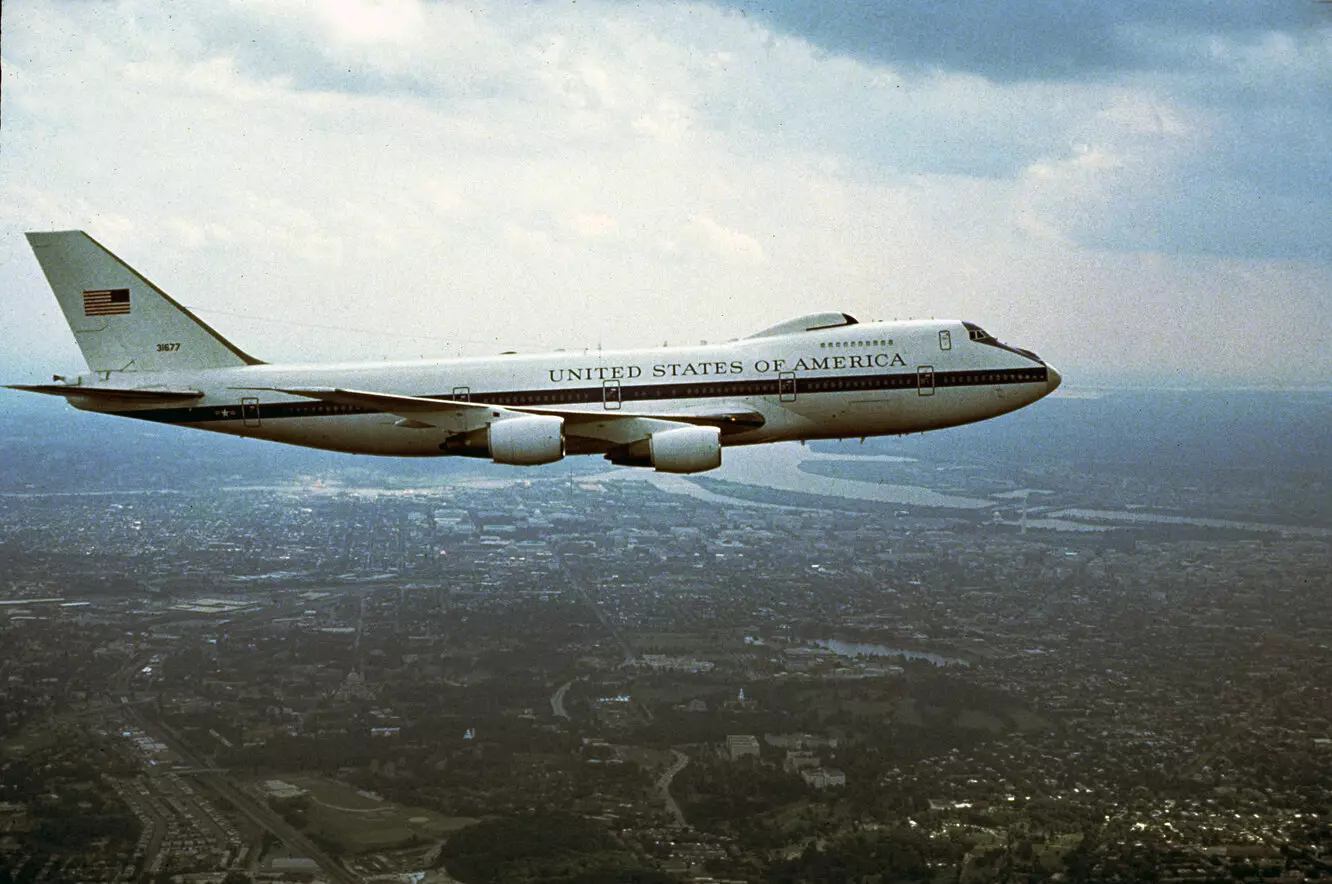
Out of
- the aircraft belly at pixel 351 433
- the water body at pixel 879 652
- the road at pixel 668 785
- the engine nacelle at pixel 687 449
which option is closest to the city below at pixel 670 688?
the road at pixel 668 785

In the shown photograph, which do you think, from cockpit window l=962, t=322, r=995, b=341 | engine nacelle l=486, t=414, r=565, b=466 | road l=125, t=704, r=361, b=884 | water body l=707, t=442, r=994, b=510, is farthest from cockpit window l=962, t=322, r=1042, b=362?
water body l=707, t=442, r=994, b=510

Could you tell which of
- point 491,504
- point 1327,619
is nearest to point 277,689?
point 491,504

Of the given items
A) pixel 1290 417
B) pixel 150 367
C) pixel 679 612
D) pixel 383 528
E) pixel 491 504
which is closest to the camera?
pixel 150 367

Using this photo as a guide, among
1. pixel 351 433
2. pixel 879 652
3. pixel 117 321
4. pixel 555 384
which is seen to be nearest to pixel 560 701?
pixel 879 652

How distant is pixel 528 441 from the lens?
104 ft

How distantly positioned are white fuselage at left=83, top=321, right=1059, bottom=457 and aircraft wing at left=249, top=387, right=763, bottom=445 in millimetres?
284

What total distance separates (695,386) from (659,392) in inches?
42.1

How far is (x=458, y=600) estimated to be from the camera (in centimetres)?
6662

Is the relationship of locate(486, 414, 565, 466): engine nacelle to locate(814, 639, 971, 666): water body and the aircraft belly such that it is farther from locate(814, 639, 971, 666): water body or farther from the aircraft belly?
locate(814, 639, 971, 666): water body

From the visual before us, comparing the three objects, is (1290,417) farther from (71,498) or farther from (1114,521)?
(71,498)

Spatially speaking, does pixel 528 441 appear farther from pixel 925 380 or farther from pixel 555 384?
pixel 925 380

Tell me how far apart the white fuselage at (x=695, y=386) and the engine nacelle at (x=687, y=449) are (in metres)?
1.94

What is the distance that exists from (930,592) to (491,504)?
4133cm

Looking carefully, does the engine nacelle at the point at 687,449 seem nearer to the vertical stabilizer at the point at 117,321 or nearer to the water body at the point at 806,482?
the vertical stabilizer at the point at 117,321
